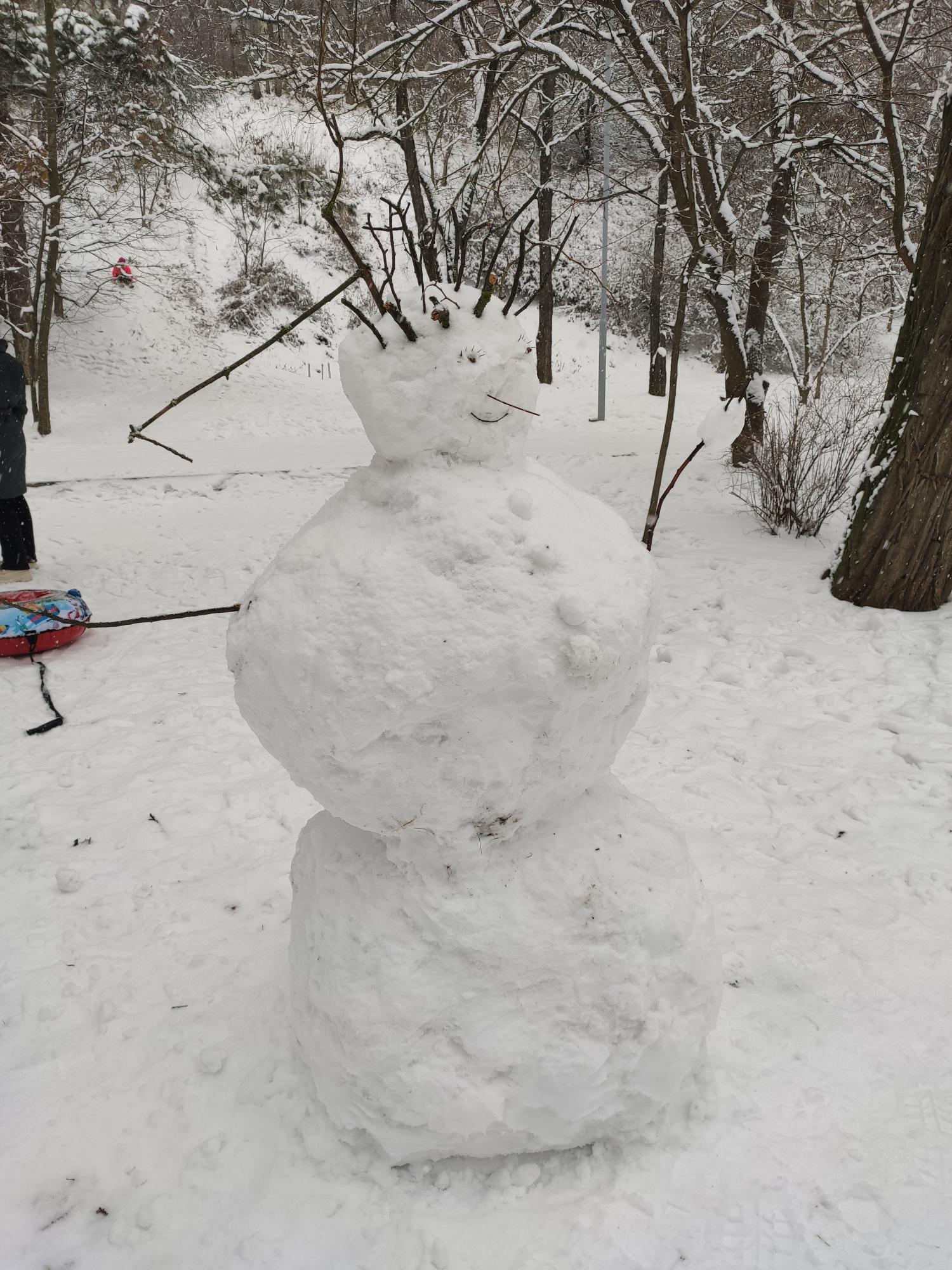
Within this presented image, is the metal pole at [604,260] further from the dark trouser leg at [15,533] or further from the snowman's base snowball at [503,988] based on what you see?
the snowman's base snowball at [503,988]

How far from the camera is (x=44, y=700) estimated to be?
165 inches

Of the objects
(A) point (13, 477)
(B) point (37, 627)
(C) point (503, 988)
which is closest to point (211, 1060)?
(C) point (503, 988)

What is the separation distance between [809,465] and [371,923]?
5.68 metres

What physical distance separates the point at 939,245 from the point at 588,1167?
4.98 m

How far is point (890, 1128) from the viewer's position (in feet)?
6.38

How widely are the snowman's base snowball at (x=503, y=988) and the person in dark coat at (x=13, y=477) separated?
4.85 metres

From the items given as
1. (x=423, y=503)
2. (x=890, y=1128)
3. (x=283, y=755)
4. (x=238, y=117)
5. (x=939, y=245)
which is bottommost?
(x=890, y=1128)

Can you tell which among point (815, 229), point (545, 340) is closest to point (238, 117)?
point (545, 340)

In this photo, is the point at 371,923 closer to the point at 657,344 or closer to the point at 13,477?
the point at 13,477

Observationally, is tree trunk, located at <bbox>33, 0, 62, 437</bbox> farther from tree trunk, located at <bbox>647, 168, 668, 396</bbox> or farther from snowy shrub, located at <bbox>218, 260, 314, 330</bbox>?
tree trunk, located at <bbox>647, 168, 668, 396</bbox>

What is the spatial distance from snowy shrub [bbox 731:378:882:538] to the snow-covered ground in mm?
743

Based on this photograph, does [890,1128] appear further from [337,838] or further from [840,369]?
[840,369]

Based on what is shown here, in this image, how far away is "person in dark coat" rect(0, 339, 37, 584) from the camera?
17.1 ft

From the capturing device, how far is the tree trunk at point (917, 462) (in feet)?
14.3
